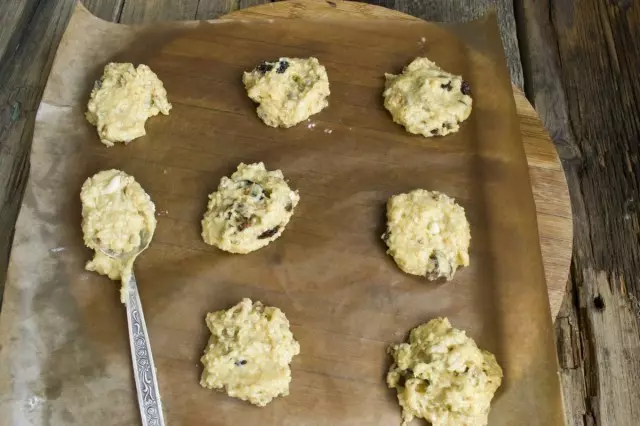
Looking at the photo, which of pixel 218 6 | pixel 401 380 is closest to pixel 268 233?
pixel 401 380

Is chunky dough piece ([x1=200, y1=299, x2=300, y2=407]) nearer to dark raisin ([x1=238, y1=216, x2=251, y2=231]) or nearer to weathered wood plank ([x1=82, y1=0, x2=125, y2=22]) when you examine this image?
dark raisin ([x1=238, y1=216, x2=251, y2=231])

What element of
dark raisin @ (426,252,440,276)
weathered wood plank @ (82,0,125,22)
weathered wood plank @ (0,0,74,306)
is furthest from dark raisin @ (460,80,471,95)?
weathered wood plank @ (0,0,74,306)

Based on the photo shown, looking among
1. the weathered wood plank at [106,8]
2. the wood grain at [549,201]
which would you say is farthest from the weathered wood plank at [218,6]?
the wood grain at [549,201]

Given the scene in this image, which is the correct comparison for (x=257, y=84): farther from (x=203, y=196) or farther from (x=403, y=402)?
(x=403, y=402)

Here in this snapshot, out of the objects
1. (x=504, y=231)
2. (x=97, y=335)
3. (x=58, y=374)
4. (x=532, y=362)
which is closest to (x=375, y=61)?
(x=504, y=231)

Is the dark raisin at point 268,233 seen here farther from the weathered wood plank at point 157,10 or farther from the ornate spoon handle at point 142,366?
the weathered wood plank at point 157,10

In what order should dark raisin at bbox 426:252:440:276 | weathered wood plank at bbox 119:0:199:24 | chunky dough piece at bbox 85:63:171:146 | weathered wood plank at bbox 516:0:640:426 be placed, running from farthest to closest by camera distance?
weathered wood plank at bbox 119:0:199:24
weathered wood plank at bbox 516:0:640:426
chunky dough piece at bbox 85:63:171:146
dark raisin at bbox 426:252:440:276
